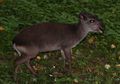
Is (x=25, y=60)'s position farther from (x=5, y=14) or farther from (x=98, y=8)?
(x=98, y=8)

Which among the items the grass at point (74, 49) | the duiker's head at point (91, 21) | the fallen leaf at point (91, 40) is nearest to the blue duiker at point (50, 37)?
the duiker's head at point (91, 21)

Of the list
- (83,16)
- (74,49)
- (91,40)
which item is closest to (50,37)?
(83,16)

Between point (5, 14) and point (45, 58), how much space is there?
6.71 ft

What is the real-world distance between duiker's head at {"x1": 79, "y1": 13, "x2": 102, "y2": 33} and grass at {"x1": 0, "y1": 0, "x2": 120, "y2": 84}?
0.82 metres

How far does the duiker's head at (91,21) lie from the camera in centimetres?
848

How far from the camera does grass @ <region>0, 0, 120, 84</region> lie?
8.36 meters

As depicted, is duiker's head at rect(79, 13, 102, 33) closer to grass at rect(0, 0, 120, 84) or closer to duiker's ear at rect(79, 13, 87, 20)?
duiker's ear at rect(79, 13, 87, 20)

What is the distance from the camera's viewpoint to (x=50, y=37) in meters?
8.23

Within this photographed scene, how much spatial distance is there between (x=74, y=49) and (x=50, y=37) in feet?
4.52

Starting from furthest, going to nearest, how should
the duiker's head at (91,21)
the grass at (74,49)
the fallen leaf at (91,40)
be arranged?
1. the fallen leaf at (91,40)
2. the duiker's head at (91,21)
3. the grass at (74,49)

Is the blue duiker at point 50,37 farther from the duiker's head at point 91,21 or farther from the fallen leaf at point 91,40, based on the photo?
the fallen leaf at point 91,40

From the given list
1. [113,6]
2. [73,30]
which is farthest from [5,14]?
[113,6]

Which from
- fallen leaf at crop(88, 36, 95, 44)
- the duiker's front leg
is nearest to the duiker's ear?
the duiker's front leg

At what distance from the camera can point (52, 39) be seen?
8281 millimetres
